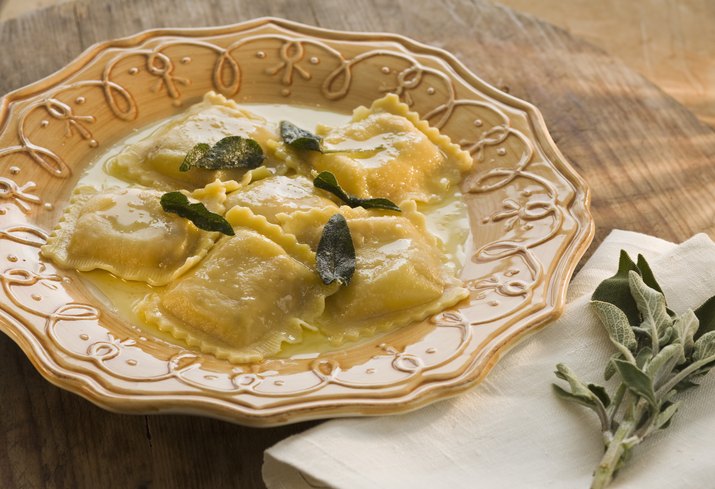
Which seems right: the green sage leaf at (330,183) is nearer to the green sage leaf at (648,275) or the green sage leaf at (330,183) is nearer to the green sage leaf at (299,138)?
the green sage leaf at (299,138)

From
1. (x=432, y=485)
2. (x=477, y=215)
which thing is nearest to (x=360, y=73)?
(x=477, y=215)

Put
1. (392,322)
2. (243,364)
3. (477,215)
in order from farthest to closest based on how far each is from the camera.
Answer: (477,215) → (392,322) → (243,364)

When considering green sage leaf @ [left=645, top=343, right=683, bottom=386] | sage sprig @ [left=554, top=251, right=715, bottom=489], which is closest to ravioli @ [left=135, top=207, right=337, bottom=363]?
sage sprig @ [left=554, top=251, right=715, bottom=489]

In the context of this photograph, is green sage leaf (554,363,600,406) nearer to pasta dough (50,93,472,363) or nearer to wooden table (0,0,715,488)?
pasta dough (50,93,472,363)

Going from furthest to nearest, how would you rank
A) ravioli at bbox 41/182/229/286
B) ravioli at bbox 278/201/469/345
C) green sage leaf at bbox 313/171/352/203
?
green sage leaf at bbox 313/171/352/203 → ravioli at bbox 41/182/229/286 → ravioli at bbox 278/201/469/345

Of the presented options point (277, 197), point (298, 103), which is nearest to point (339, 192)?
point (277, 197)

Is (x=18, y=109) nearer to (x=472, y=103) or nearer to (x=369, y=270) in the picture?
(x=369, y=270)

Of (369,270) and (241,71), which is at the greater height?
(241,71)
